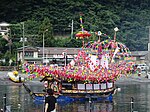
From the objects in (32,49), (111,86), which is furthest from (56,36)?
(111,86)

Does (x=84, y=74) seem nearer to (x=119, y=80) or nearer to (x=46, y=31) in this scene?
(x=119, y=80)

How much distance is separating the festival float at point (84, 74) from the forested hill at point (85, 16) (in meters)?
63.6

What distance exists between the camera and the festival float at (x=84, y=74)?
99.8 ft

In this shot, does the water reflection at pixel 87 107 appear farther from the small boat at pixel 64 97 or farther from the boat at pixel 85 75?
the boat at pixel 85 75

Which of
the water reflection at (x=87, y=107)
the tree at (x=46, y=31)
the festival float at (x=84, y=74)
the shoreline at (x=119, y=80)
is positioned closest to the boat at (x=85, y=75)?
the festival float at (x=84, y=74)

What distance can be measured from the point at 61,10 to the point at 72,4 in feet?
11.8

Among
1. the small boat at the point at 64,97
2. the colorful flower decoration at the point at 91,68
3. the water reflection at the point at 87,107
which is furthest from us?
the colorful flower decoration at the point at 91,68

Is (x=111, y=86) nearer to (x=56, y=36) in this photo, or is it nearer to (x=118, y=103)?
(x=118, y=103)

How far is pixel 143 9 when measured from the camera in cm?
11650

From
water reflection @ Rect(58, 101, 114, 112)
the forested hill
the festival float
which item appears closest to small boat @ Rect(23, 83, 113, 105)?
the festival float

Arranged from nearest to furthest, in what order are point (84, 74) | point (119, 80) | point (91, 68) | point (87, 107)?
point (87, 107)
point (84, 74)
point (91, 68)
point (119, 80)

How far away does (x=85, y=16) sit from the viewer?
336 feet

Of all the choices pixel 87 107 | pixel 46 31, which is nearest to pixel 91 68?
pixel 87 107

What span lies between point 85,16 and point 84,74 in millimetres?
72453
